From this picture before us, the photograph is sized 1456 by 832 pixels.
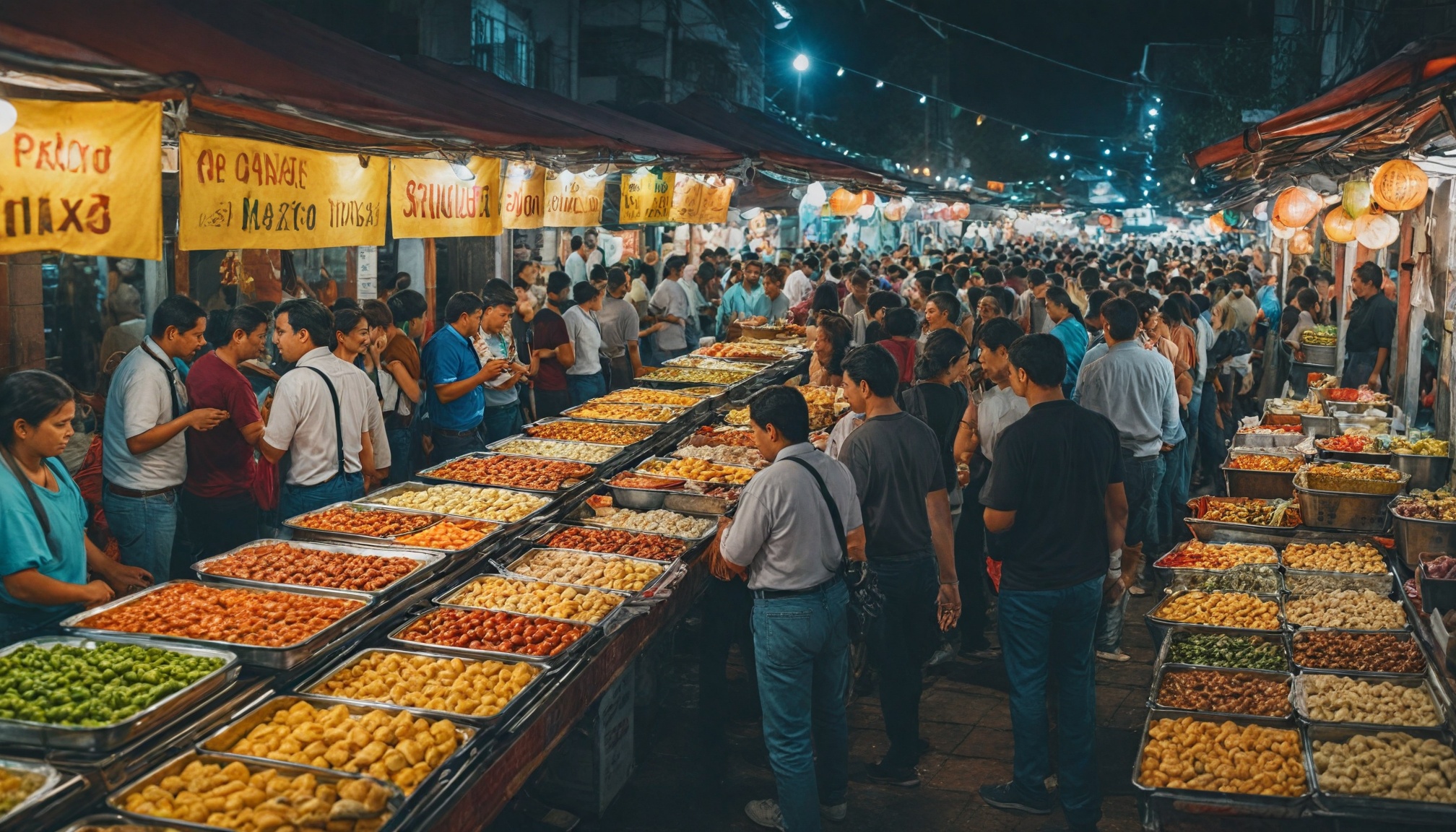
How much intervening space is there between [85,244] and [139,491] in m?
2.13

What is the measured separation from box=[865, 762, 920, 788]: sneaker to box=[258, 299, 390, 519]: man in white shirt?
133 inches

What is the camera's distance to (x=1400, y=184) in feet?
25.5

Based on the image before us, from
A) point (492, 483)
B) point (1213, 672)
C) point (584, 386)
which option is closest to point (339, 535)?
point (492, 483)

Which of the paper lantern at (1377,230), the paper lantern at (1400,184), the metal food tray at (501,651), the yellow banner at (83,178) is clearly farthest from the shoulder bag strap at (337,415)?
the paper lantern at (1377,230)

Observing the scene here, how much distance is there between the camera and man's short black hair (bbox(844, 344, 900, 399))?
551 cm

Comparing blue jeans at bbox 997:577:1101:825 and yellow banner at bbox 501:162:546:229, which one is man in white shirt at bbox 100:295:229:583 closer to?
yellow banner at bbox 501:162:546:229

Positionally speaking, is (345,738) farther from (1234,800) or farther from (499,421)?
(499,421)

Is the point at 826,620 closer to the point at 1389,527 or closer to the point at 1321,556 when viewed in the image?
the point at 1321,556

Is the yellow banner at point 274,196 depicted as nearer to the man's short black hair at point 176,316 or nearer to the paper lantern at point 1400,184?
the man's short black hair at point 176,316

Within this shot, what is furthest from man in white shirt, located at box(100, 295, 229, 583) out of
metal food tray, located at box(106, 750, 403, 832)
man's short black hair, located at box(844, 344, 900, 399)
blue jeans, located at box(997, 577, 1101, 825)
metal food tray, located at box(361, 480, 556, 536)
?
blue jeans, located at box(997, 577, 1101, 825)

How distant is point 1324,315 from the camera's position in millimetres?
15781

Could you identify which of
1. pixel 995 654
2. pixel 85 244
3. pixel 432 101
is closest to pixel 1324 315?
pixel 995 654

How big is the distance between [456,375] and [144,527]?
2.72 m

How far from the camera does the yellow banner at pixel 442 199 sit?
7293mm
